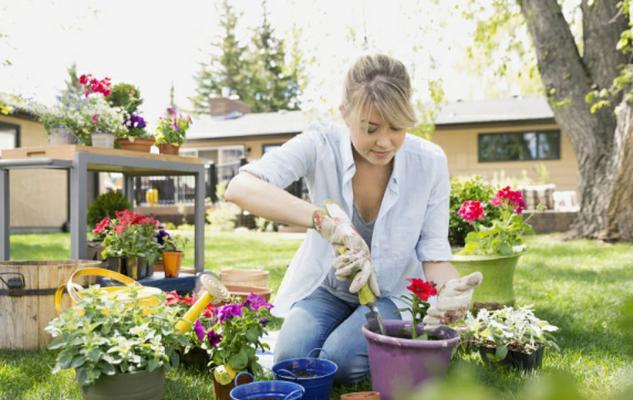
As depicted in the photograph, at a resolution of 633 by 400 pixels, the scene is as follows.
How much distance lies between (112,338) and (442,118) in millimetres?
12214

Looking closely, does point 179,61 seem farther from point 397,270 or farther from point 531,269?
point 397,270

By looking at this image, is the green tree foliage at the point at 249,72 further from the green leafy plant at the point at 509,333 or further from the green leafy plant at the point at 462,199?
the green leafy plant at the point at 509,333

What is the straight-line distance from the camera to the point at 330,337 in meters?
1.99

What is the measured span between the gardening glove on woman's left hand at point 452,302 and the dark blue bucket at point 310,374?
0.34m

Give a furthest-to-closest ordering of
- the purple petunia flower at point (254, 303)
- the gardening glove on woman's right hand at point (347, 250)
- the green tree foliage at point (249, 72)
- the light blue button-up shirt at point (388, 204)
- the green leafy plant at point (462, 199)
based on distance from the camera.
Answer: the green tree foliage at point (249, 72)
the green leafy plant at point (462, 199)
the light blue button-up shirt at point (388, 204)
the purple petunia flower at point (254, 303)
the gardening glove on woman's right hand at point (347, 250)

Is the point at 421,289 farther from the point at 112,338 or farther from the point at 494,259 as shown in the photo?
the point at 494,259

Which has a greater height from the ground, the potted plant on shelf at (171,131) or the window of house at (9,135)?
the window of house at (9,135)

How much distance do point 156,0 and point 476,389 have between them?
9.53m

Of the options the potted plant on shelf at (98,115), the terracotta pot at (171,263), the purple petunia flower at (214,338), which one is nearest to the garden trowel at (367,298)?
the purple petunia flower at (214,338)

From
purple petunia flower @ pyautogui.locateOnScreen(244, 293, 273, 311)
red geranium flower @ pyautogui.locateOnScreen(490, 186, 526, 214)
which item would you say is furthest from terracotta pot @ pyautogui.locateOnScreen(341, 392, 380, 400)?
red geranium flower @ pyautogui.locateOnScreen(490, 186, 526, 214)

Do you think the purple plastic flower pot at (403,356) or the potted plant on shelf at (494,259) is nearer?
the purple plastic flower pot at (403,356)

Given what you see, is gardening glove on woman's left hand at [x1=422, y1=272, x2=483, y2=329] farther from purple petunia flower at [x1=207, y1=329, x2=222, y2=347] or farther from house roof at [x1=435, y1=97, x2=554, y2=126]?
house roof at [x1=435, y1=97, x2=554, y2=126]

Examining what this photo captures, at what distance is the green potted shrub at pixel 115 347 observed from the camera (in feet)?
5.04

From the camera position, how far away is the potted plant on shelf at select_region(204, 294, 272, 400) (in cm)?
171
